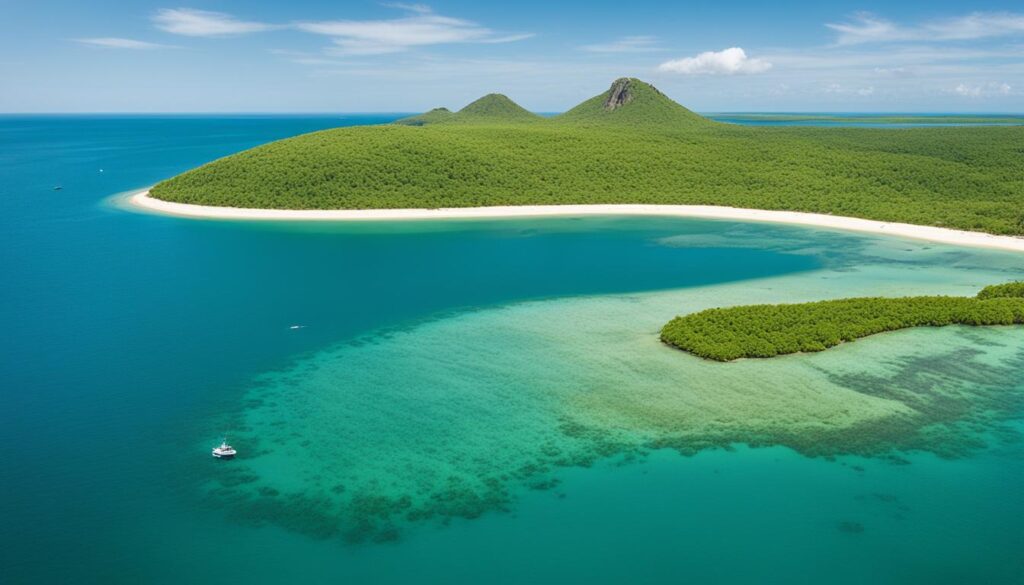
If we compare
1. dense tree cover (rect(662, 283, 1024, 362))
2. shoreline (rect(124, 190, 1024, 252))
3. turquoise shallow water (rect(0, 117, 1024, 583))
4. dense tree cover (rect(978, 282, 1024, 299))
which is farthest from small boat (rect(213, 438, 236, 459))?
shoreline (rect(124, 190, 1024, 252))

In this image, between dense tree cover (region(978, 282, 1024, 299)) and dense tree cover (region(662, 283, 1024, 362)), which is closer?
dense tree cover (region(662, 283, 1024, 362))

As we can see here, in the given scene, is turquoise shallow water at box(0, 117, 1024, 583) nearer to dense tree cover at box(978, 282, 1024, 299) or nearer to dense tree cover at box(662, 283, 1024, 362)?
dense tree cover at box(662, 283, 1024, 362)

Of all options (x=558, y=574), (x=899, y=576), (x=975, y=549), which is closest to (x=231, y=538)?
(x=558, y=574)

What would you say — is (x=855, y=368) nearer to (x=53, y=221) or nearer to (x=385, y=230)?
(x=385, y=230)

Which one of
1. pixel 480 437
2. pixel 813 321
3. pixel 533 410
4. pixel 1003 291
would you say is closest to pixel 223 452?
pixel 480 437

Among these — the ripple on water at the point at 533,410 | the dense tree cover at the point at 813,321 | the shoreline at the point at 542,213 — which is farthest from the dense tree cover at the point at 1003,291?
the shoreline at the point at 542,213
